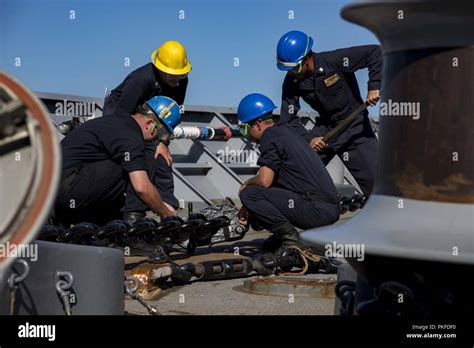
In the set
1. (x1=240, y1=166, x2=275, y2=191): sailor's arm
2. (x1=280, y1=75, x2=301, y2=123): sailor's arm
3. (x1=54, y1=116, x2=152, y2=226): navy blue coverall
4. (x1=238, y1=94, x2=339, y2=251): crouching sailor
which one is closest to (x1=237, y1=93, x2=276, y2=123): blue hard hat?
(x1=238, y1=94, x2=339, y2=251): crouching sailor

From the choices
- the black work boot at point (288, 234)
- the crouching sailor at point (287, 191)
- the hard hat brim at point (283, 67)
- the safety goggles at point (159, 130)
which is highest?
the hard hat brim at point (283, 67)

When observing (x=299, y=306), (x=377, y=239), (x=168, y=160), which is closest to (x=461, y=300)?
(x=377, y=239)

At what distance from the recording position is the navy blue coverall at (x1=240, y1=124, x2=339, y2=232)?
227 inches

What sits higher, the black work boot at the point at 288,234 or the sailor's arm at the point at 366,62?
the sailor's arm at the point at 366,62

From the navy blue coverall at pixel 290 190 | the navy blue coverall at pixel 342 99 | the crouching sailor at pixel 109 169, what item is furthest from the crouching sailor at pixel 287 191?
the navy blue coverall at pixel 342 99

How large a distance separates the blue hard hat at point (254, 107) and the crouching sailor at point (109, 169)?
0.50 m

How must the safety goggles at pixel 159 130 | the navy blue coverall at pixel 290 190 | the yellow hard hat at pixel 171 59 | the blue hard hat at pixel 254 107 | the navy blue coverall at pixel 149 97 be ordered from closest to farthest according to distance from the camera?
the navy blue coverall at pixel 290 190 → the safety goggles at pixel 159 130 → the blue hard hat at pixel 254 107 → the navy blue coverall at pixel 149 97 → the yellow hard hat at pixel 171 59

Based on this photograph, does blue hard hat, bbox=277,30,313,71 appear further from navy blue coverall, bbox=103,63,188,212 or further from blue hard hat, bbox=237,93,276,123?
navy blue coverall, bbox=103,63,188,212

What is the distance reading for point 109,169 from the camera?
18.8 feet

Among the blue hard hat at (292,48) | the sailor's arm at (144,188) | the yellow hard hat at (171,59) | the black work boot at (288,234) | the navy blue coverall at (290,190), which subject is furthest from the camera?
→ the yellow hard hat at (171,59)

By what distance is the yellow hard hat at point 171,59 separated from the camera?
732 centimetres

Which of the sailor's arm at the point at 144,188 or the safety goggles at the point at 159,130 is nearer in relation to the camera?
the sailor's arm at the point at 144,188

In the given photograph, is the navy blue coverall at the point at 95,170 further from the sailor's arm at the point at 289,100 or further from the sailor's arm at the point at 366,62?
the sailor's arm at the point at 366,62

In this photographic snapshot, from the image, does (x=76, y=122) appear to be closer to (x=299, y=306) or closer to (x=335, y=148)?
(x=335, y=148)
